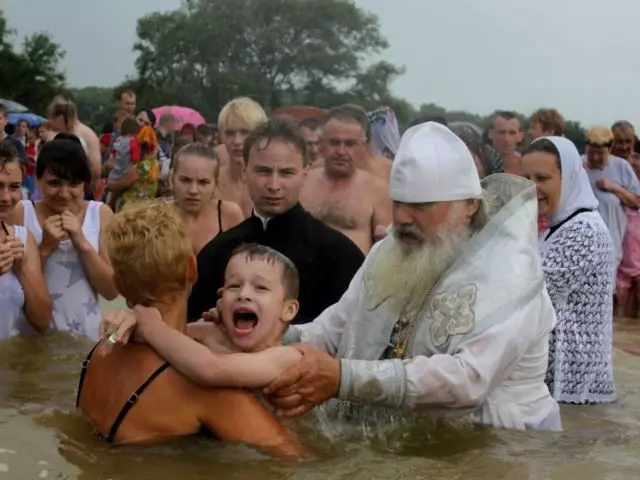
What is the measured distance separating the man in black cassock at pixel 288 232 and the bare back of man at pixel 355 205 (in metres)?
1.65

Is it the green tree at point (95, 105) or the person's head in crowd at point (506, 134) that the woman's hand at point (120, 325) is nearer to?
the person's head in crowd at point (506, 134)

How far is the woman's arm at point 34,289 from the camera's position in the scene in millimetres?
5965

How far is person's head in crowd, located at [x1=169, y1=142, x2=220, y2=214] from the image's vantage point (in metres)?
6.68

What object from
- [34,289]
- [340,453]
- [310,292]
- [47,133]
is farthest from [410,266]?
[47,133]

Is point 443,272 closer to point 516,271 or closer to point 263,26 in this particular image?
point 516,271

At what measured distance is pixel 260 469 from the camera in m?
3.83

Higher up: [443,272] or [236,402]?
[443,272]

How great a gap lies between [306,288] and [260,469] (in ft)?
5.34

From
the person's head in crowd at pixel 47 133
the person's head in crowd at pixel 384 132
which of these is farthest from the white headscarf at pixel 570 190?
the person's head in crowd at pixel 47 133

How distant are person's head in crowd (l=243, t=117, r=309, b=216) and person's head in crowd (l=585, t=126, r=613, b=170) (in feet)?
24.5

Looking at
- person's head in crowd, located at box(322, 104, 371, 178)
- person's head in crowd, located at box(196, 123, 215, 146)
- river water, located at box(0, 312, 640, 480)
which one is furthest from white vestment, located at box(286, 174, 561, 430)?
person's head in crowd, located at box(196, 123, 215, 146)

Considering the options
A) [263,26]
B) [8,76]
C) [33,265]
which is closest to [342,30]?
[263,26]

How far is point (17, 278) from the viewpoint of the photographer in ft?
19.9

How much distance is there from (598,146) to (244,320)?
886 centimetres
